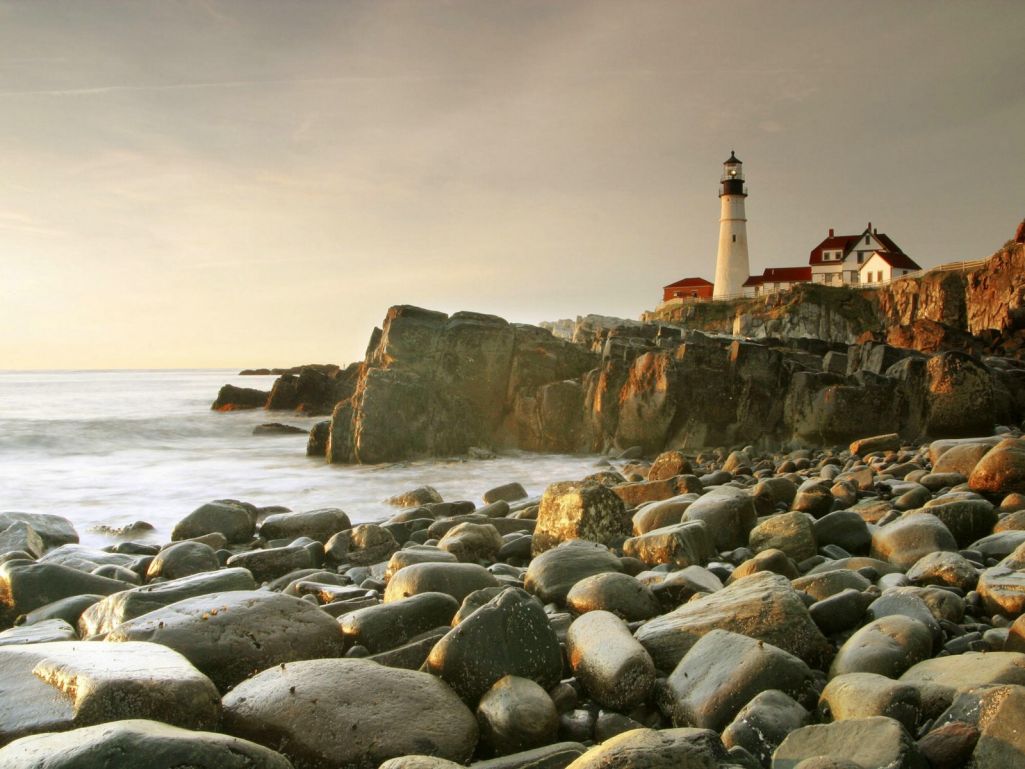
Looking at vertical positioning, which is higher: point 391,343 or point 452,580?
point 391,343

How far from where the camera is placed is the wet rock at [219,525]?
716 cm

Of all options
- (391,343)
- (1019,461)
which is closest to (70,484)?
(391,343)

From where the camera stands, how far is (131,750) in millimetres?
2115

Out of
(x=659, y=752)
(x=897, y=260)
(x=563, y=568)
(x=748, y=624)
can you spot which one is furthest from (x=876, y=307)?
(x=659, y=752)

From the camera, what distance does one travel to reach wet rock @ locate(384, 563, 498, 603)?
403 cm

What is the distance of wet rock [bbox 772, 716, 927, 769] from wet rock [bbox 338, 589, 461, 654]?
1.75 metres

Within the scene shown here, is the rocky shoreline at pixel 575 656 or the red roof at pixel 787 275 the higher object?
the red roof at pixel 787 275

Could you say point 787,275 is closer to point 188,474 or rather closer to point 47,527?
point 188,474

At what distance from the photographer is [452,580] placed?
161 inches

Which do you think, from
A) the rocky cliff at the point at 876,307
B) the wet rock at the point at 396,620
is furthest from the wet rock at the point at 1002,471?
the rocky cliff at the point at 876,307

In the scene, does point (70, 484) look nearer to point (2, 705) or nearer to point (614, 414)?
point (614, 414)

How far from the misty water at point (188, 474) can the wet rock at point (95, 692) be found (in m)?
5.78

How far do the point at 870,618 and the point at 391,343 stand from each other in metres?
12.0

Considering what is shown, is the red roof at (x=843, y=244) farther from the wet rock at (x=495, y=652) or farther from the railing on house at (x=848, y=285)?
the wet rock at (x=495, y=652)
